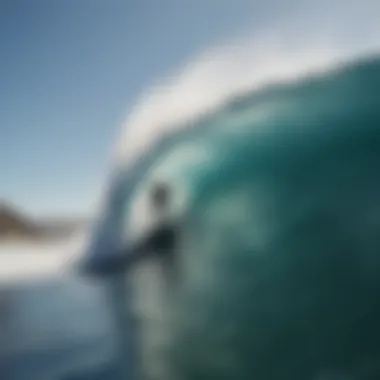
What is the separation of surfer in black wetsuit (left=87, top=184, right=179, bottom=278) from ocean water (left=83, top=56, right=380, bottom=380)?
1.8 inches

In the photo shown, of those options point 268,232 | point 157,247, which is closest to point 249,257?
point 268,232

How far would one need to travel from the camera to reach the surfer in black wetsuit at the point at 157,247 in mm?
1906

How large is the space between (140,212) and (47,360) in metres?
0.66

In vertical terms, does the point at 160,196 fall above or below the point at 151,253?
above

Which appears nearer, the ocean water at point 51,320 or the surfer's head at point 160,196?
the ocean water at point 51,320

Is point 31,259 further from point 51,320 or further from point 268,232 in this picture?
point 268,232

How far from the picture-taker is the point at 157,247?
75.0 inches

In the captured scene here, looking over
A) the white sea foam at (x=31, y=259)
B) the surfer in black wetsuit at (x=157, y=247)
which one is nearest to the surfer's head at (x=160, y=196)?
the surfer in black wetsuit at (x=157, y=247)

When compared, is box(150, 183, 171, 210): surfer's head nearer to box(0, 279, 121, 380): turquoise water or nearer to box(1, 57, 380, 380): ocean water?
box(1, 57, 380, 380): ocean water

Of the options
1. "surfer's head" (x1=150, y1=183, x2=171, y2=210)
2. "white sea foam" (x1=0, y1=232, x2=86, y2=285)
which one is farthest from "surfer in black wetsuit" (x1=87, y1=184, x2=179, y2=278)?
"white sea foam" (x1=0, y1=232, x2=86, y2=285)

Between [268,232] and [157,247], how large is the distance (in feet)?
1.51

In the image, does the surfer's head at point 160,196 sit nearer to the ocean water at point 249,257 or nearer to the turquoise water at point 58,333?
the ocean water at point 249,257

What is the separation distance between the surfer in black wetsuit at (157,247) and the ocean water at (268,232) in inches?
1.8

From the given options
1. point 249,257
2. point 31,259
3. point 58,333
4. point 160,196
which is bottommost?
point 58,333
